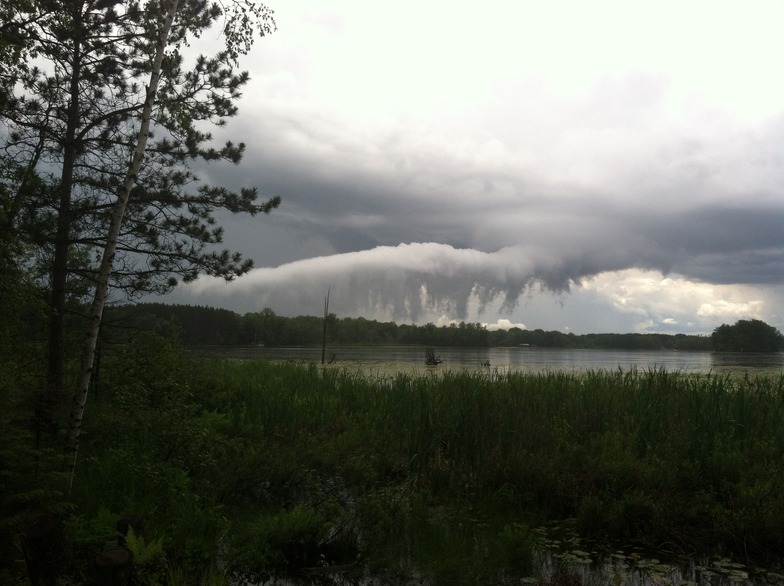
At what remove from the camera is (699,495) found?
21.4 feet

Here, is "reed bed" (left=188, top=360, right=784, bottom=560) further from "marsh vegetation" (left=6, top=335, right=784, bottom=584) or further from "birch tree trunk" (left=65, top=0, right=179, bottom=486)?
"birch tree trunk" (left=65, top=0, right=179, bottom=486)

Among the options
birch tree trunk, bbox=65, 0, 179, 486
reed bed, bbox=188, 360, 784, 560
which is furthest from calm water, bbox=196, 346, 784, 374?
birch tree trunk, bbox=65, 0, 179, 486

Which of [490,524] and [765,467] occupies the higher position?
[765,467]

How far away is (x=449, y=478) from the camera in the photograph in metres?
7.68

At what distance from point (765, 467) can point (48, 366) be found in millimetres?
10126

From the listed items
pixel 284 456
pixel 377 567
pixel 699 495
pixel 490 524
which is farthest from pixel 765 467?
pixel 284 456

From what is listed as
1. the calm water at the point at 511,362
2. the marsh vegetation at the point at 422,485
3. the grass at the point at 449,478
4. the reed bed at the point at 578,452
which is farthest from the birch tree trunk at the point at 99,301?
the calm water at the point at 511,362

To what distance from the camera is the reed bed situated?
613 centimetres

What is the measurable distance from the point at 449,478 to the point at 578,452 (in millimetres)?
1740

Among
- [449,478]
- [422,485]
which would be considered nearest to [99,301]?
[422,485]

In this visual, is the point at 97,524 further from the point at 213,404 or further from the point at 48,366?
the point at 213,404

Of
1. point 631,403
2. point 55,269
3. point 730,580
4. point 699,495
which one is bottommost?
point 730,580

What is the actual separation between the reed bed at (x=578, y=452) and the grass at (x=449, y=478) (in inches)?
1.1

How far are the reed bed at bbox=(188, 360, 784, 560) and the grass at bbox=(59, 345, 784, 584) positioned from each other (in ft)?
0.09
